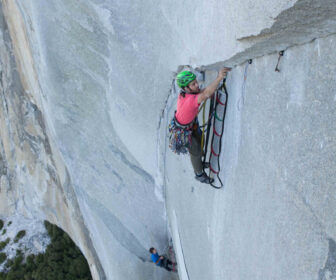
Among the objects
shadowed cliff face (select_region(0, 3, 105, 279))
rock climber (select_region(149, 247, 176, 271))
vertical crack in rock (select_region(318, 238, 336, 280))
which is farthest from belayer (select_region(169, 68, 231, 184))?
shadowed cliff face (select_region(0, 3, 105, 279))

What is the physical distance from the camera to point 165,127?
12.2ft

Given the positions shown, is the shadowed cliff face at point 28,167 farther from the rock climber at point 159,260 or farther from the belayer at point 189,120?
the belayer at point 189,120

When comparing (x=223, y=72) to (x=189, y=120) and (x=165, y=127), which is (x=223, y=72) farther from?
(x=165, y=127)

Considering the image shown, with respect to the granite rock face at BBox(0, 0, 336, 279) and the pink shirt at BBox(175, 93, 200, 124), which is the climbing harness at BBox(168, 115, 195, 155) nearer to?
the pink shirt at BBox(175, 93, 200, 124)

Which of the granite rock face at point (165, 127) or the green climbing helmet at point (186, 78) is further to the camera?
the green climbing helmet at point (186, 78)

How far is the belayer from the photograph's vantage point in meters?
1.91

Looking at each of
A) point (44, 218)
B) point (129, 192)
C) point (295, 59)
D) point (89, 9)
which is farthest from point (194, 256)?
point (44, 218)

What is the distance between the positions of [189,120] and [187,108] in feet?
0.41

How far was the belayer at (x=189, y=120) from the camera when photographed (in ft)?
6.28

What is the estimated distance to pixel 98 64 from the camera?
3.58 meters

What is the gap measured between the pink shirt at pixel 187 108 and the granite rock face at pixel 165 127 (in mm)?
240

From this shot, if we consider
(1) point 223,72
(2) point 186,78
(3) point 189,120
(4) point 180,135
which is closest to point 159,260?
(4) point 180,135

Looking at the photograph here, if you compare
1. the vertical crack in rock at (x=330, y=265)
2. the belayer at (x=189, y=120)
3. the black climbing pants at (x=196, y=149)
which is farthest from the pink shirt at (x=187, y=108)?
the vertical crack in rock at (x=330, y=265)

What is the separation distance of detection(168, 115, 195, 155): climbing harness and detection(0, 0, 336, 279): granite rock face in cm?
32
